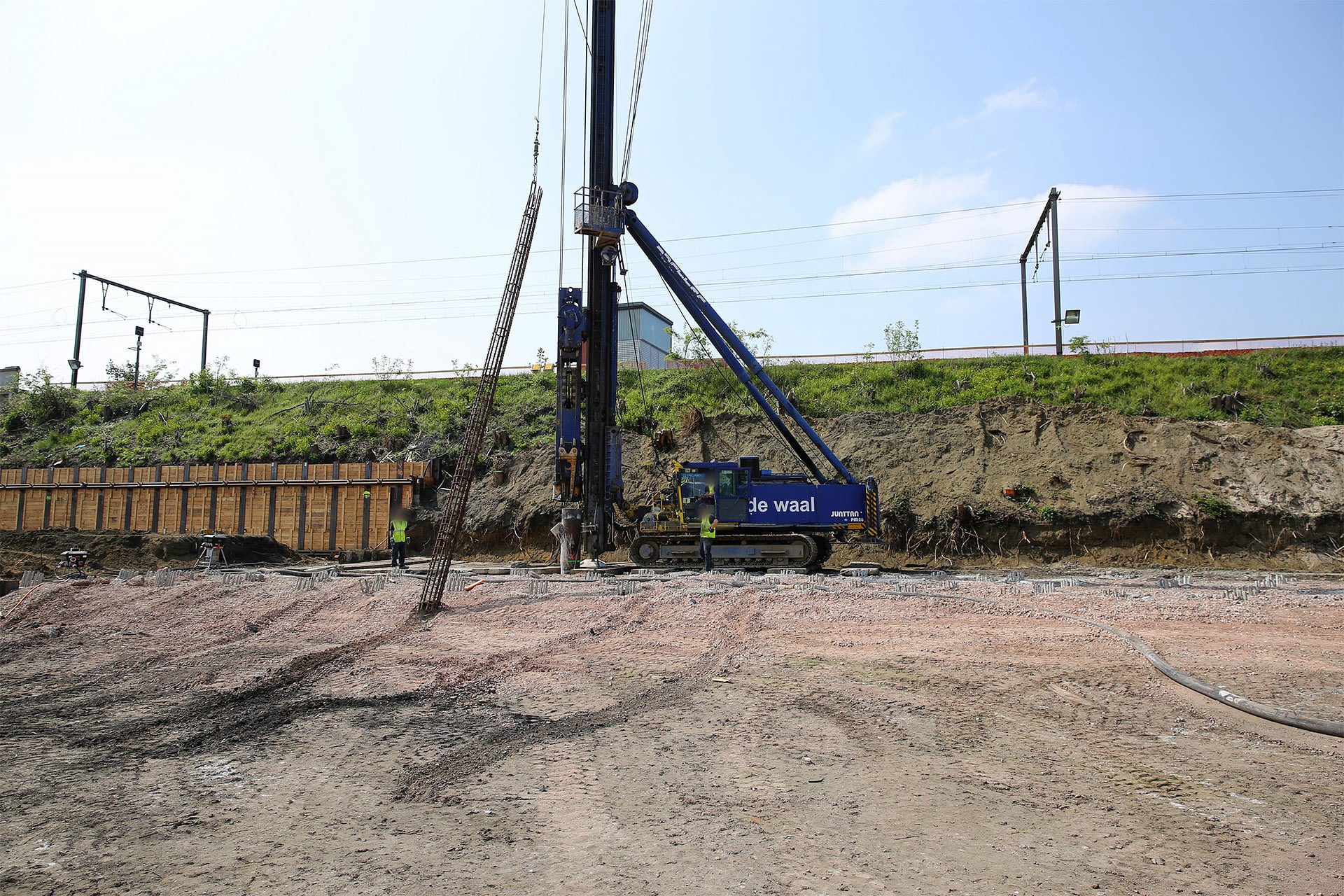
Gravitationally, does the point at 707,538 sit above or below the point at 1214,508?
below

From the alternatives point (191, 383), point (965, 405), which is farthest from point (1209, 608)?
point (191, 383)

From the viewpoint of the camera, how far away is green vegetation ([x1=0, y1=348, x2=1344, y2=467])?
25.9m

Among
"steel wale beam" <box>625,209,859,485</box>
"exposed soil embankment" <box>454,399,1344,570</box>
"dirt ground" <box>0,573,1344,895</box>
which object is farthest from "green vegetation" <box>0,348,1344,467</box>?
"dirt ground" <box>0,573,1344,895</box>

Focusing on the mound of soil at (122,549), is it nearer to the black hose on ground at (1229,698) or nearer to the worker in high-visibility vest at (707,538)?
the worker in high-visibility vest at (707,538)

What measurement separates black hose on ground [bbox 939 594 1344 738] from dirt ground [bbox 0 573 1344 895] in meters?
0.09

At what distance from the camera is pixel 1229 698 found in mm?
6461

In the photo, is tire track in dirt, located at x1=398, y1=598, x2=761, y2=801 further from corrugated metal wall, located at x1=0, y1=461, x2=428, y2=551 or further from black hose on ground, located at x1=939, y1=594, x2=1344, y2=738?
corrugated metal wall, located at x1=0, y1=461, x2=428, y2=551

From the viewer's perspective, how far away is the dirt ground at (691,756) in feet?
13.1

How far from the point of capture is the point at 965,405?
26.2 m

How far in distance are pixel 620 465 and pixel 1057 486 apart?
13072 millimetres

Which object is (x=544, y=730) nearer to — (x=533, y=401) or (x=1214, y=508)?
(x=1214, y=508)

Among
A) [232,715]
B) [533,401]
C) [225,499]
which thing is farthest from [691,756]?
[225,499]

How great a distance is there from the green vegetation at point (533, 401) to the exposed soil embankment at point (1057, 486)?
1701mm

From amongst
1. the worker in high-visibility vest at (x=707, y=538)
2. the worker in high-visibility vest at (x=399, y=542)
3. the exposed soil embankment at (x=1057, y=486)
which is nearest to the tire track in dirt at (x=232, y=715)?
the worker in high-visibility vest at (x=399, y=542)
